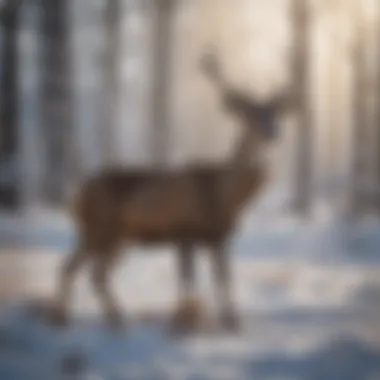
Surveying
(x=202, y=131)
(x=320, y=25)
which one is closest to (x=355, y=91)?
(x=320, y=25)

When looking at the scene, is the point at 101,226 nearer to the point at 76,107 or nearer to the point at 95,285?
the point at 95,285

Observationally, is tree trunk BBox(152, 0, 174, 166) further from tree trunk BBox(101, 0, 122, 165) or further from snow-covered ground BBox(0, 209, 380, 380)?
snow-covered ground BBox(0, 209, 380, 380)

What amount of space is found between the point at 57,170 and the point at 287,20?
46 centimetres

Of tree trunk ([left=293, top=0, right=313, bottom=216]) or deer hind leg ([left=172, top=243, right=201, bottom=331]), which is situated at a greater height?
tree trunk ([left=293, top=0, right=313, bottom=216])

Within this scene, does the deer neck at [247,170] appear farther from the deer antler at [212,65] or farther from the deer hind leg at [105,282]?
the deer hind leg at [105,282]

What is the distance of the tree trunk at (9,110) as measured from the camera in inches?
62.8

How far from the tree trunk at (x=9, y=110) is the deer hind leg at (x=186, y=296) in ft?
0.98

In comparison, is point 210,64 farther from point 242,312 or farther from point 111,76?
point 242,312

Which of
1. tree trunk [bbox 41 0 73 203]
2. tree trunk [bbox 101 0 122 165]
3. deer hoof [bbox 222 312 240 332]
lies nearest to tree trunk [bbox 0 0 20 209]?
tree trunk [bbox 41 0 73 203]

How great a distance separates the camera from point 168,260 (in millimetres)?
1570

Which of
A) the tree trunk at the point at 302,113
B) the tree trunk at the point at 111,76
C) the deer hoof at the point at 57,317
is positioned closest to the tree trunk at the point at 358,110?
the tree trunk at the point at 302,113

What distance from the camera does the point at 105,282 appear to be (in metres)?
1.57

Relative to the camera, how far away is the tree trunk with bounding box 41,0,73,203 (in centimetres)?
157

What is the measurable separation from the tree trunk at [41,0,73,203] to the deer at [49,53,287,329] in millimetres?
50
